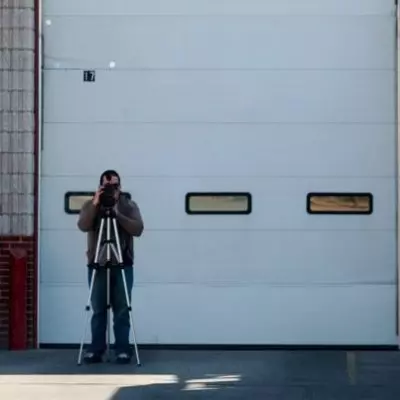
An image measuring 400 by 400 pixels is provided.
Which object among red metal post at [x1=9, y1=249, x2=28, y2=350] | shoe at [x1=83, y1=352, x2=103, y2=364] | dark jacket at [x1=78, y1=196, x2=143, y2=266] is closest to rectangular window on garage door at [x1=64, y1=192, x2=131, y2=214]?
red metal post at [x1=9, y1=249, x2=28, y2=350]

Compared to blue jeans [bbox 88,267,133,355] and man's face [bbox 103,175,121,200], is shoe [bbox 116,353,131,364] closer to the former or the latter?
blue jeans [bbox 88,267,133,355]

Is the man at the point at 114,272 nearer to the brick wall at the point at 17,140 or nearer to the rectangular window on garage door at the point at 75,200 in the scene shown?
the rectangular window on garage door at the point at 75,200

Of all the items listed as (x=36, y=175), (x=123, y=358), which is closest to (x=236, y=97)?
(x=36, y=175)

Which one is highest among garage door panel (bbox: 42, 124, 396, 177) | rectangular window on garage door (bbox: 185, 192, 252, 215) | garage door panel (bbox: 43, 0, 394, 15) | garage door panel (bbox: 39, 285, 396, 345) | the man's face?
garage door panel (bbox: 43, 0, 394, 15)

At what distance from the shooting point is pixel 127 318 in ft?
30.9

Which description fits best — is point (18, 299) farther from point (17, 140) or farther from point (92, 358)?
point (17, 140)

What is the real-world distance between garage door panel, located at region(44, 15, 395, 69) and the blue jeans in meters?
2.03

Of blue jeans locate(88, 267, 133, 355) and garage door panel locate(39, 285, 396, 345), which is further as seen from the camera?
garage door panel locate(39, 285, 396, 345)

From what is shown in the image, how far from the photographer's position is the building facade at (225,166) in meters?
10.2

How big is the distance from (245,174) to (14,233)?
2.14m

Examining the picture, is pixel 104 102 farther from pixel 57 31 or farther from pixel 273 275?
pixel 273 275

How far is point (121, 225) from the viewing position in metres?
9.32

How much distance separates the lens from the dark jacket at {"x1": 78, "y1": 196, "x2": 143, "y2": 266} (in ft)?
30.5

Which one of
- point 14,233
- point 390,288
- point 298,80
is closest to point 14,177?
point 14,233
